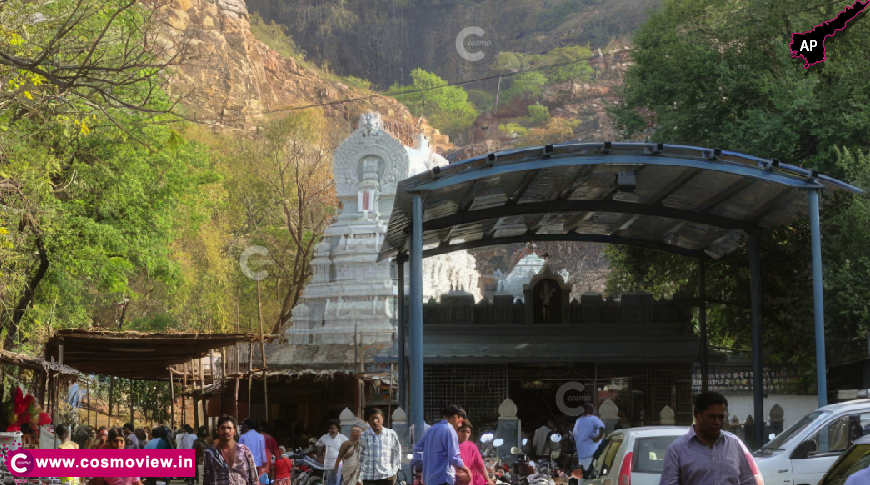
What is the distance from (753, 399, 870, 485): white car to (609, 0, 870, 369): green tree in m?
9.60

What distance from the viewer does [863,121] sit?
21266mm

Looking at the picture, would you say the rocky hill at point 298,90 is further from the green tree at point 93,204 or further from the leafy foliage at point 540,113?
the green tree at point 93,204

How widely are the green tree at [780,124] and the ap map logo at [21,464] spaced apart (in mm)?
15513

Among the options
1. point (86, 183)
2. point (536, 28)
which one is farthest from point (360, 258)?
point (536, 28)

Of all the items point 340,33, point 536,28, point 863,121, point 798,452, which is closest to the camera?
point 798,452

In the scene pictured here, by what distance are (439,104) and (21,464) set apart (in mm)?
109262

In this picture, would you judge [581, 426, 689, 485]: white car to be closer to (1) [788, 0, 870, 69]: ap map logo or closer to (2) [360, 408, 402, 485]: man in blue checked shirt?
(2) [360, 408, 402, 485]: man in blue checked shirt

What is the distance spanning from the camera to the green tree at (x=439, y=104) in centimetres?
11744

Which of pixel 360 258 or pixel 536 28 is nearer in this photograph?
pixel 360 258

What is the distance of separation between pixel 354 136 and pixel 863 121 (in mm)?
21924

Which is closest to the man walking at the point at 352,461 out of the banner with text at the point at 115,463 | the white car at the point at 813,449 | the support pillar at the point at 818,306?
the banner with text at the point at 115,463

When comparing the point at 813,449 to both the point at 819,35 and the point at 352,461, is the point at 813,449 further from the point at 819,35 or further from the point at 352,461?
the point at 819,35

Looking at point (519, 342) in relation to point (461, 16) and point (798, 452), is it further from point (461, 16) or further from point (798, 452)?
point (461, 16)

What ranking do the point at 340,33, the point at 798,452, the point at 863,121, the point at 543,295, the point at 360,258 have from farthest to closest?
the point at 340,33 → the point at 360,258 → the point at 543,295 → the point at 863,121 → the point at 798,452
